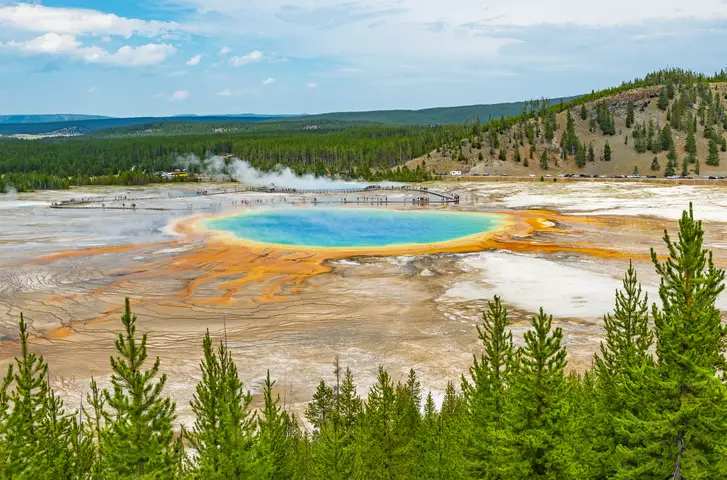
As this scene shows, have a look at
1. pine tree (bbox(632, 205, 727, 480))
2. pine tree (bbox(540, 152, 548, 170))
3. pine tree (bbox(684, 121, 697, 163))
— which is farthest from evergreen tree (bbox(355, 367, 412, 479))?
pine tree (bbox(684, 121, 697, 163))

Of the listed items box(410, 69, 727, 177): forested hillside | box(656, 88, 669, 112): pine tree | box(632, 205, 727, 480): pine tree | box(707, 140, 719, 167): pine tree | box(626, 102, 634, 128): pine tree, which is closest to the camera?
box(632, 205, 727, 480): pine tree

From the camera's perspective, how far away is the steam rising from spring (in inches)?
5084

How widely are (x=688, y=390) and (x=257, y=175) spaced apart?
139 m

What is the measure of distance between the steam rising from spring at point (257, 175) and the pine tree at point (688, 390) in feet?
371

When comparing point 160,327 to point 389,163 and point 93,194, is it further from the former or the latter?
point 389,163

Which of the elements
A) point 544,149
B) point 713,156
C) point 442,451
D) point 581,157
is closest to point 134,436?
point 442,451

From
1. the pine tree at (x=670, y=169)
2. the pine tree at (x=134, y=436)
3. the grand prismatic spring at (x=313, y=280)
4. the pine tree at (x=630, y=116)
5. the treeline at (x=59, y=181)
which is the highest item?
the pine tree at (x=630, y=116)

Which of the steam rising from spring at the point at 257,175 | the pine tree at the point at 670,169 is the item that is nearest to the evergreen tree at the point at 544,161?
the pine tree at the point at 670,169

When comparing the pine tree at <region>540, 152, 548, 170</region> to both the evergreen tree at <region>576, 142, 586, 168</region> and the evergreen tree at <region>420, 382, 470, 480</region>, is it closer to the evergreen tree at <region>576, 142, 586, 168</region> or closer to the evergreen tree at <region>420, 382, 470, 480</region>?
the evergreen tree at <region>576, 142, 586, 168</region>

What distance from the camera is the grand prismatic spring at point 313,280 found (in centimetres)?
2925

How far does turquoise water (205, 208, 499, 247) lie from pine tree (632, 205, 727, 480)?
46068mm

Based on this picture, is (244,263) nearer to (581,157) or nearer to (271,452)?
(271,452)

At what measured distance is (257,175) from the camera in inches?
5728

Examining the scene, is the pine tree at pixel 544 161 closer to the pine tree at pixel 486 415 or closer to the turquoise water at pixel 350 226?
the turquoise water at pixel 350 226
